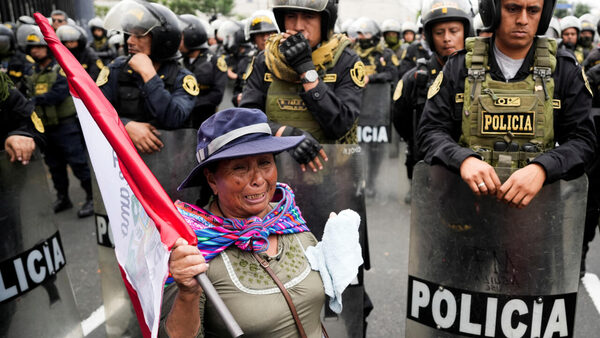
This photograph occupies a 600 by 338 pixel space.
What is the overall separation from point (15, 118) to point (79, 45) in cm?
473

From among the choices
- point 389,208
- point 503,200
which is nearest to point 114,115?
point 503,200

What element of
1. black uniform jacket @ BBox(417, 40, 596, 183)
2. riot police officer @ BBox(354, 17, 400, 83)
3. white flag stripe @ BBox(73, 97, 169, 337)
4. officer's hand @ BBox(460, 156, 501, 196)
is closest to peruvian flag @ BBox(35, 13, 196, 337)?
white flag stripe @ BBox(73, 97, 169, 337)

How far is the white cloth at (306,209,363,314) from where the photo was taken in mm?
1707

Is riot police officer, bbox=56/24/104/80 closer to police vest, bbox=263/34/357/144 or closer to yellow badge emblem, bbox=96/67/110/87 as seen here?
yellow badge emblem, bbox=96/67/110/87

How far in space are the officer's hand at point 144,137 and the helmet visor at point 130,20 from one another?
2.05 feet

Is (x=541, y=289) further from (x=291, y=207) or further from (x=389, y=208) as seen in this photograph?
(x=389, y=208)

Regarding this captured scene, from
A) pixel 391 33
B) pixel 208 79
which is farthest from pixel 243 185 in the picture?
pixel 391 33

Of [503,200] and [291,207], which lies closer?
[291,207]

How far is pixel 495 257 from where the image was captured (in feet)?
7.18

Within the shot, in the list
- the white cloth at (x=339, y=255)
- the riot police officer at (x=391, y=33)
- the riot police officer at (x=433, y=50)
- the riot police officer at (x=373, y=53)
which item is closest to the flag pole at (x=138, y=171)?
the white cloth at (x=339, y=255)

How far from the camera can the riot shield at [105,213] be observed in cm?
309

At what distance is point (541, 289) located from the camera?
217 cm

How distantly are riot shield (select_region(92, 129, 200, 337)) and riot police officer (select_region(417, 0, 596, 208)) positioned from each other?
1.45m

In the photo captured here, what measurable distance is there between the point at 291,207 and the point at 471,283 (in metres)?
0.92
